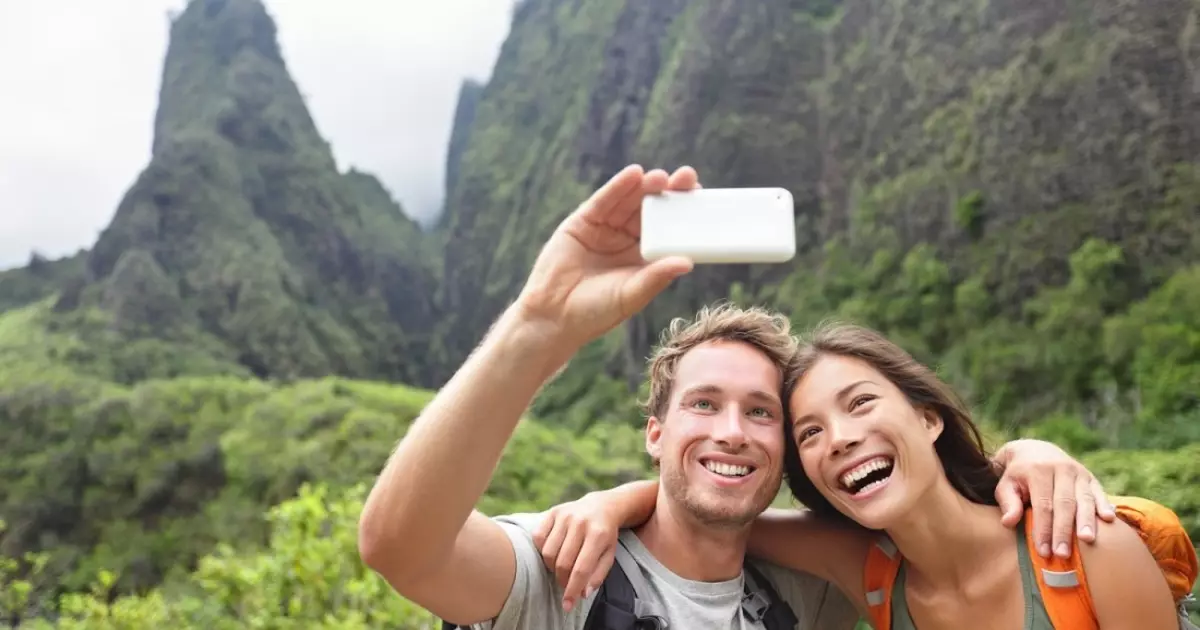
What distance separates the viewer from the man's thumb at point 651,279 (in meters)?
1.62

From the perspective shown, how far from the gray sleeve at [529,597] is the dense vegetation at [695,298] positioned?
271 cm

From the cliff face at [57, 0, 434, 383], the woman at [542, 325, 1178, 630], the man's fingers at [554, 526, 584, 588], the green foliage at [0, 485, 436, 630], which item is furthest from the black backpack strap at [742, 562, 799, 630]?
the cliff face at [57, 0, 434, 383]

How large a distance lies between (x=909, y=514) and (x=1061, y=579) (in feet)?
1.06

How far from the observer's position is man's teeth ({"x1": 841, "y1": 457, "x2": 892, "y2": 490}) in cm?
192

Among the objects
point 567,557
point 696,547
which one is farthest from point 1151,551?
point 567,557

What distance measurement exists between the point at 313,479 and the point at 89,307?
2975 cm

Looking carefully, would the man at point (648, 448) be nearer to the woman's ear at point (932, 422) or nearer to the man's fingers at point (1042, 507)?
the man's fingers at point (1042, 507)

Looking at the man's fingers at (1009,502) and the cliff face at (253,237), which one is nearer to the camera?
the man's fingers at (1009,502)

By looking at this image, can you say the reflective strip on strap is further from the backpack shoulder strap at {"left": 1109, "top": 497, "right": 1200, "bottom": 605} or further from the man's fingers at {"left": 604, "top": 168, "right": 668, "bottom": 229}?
the man's fingers at {"left": 604, "top": 168, "right": 668, "bottom": 229}

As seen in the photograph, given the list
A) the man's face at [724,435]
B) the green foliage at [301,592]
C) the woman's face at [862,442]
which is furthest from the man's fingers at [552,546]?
the green foliage at [301,592]

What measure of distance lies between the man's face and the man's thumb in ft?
1.60

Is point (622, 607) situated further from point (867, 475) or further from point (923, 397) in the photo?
point (923, 397)

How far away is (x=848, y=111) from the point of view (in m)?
28.3

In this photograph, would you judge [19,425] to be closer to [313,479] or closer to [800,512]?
[313,479]
